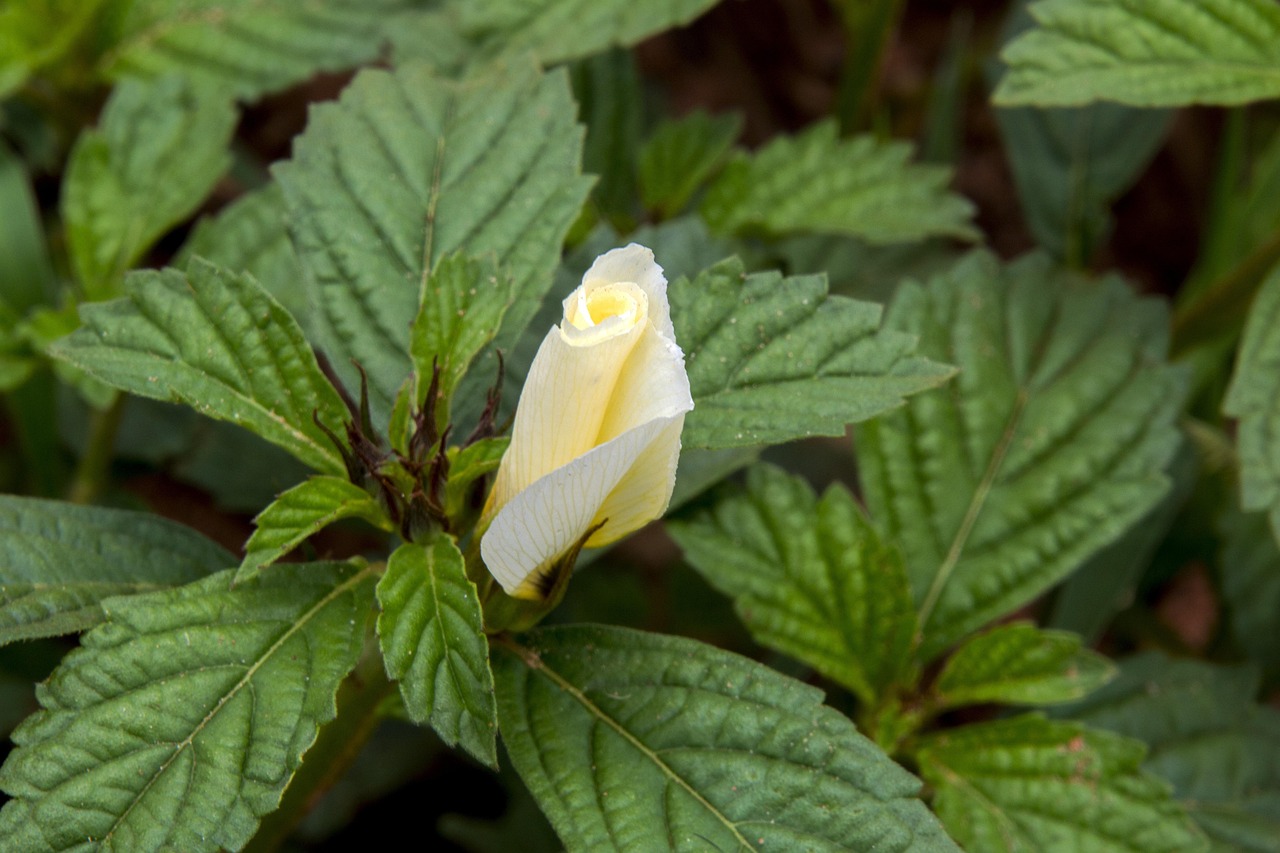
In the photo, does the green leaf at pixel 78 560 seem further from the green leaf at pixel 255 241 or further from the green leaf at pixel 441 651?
the green leaf at pixel 255 241

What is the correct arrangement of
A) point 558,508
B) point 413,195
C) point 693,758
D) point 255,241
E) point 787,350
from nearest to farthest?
point 558,508
point 693,758
point 787,350
point 413,195
point 255,241

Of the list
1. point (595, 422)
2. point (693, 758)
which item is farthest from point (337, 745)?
point (595, 422)

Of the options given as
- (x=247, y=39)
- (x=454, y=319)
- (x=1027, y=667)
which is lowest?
(x=1027, y=667)

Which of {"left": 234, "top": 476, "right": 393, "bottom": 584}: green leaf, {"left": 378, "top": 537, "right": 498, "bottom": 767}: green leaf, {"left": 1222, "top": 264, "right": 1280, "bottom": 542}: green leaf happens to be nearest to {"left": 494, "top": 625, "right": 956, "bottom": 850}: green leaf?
{"left": 378, "top": 537, "right": 498, "bottom": 767}: green leaf

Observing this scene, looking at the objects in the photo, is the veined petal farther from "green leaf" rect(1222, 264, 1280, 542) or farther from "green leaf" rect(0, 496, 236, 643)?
"green leaf" rect(1222, 264, 1280, 542)

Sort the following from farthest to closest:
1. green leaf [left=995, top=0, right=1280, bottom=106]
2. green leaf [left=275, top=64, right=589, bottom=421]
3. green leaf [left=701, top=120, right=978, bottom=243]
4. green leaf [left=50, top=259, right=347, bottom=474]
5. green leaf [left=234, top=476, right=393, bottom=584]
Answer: green leaf [left=701, top=120, right=978, bottom=243], green leaf [left=995, top=0, right=1280, bottom=106], green leaf [left=275, top=64, right=589, bottom=421], green leaf [left=50, top=259, right=347, bottom=474], green leaf [left=234, top=476, right=393, bottom=584]

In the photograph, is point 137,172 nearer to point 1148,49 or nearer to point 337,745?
point 337,745

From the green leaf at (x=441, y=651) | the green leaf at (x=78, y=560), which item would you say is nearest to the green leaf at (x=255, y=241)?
the green leaf at (x=78, y=560)
